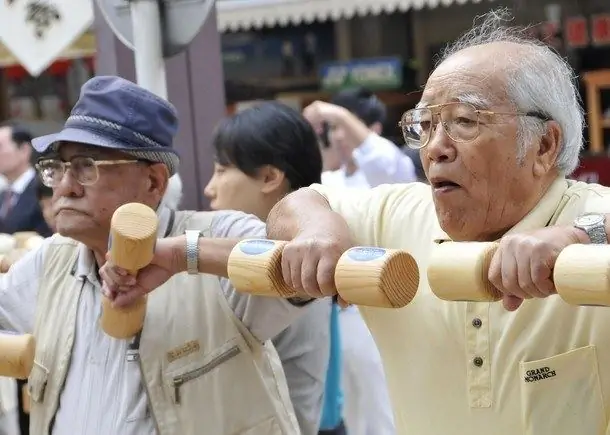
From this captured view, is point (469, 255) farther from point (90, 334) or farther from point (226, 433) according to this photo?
point (90, 334)

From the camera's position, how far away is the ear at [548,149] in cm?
202

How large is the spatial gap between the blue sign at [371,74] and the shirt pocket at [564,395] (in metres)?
8.74

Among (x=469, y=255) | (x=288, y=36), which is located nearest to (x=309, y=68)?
(x=288, y=36)

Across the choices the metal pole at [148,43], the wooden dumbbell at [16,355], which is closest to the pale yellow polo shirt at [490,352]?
the wooden dumbbell at [16,355]

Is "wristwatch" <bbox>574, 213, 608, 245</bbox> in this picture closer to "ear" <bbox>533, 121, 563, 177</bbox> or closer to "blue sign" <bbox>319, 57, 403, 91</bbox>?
"ear" <bbox>533, 121, 563, 177</bbox>

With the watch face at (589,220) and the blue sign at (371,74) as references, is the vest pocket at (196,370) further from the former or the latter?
the blue sign at (371,74)

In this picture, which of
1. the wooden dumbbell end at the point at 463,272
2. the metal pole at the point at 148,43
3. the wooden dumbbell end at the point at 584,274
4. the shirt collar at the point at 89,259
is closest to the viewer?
the wooden dumbbell end at the point at 584,274

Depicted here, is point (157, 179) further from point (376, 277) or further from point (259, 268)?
point (376, 277)

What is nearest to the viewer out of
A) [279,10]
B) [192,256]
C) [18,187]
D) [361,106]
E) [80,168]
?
[192,256]

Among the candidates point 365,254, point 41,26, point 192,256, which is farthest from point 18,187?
point 365,254

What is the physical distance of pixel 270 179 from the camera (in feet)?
10.7

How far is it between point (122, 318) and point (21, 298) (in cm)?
47

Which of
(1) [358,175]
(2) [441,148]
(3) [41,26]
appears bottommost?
(1) [358,175]

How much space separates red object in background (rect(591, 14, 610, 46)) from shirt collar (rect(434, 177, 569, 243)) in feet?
25.6
